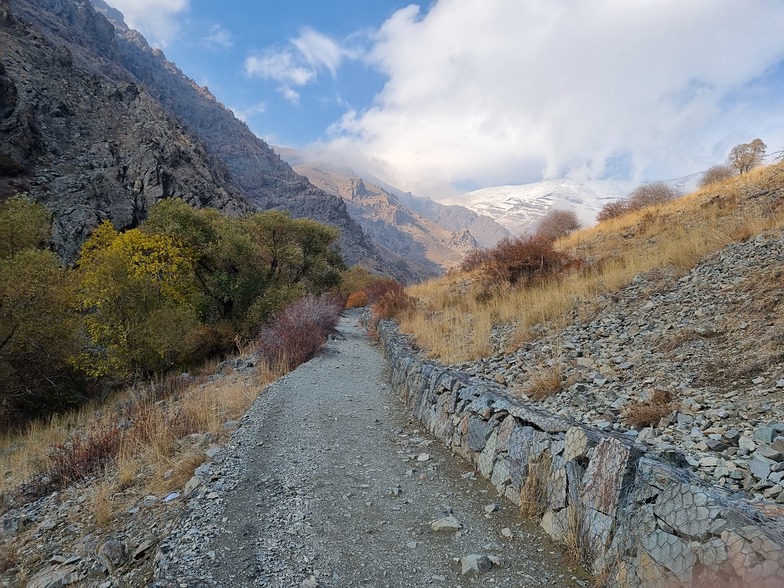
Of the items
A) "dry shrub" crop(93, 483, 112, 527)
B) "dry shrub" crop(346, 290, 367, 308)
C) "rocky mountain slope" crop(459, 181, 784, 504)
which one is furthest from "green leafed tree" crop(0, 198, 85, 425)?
"dry shrub" crop(346, 290, 367, 308)

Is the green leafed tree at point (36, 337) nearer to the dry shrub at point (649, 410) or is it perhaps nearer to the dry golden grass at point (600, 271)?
→ the dry golden grass at point (600, 271)

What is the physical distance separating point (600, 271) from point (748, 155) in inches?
874

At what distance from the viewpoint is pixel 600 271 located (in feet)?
33.8

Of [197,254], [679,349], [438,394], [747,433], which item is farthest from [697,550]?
[197,254]

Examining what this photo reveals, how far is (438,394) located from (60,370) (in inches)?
591

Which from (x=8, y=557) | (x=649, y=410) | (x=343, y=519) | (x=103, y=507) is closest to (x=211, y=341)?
(x=8, y=557)

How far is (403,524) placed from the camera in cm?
405

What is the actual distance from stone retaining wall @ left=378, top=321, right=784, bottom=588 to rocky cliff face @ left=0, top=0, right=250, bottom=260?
33.2m

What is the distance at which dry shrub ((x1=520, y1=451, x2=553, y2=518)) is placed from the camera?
3.74m

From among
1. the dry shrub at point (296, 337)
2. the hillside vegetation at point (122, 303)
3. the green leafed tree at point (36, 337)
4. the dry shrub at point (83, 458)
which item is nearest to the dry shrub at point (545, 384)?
the dry shrub at point (83, 458)

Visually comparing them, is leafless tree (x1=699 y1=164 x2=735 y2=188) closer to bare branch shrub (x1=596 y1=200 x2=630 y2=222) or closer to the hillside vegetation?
bare branch shrub (x1=596 y1=200 x2=630 y2=222)

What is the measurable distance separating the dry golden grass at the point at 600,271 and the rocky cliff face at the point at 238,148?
9700 cm

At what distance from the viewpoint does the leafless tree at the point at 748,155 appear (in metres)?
23.4

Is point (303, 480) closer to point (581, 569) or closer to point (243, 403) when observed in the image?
point (581, 569)
